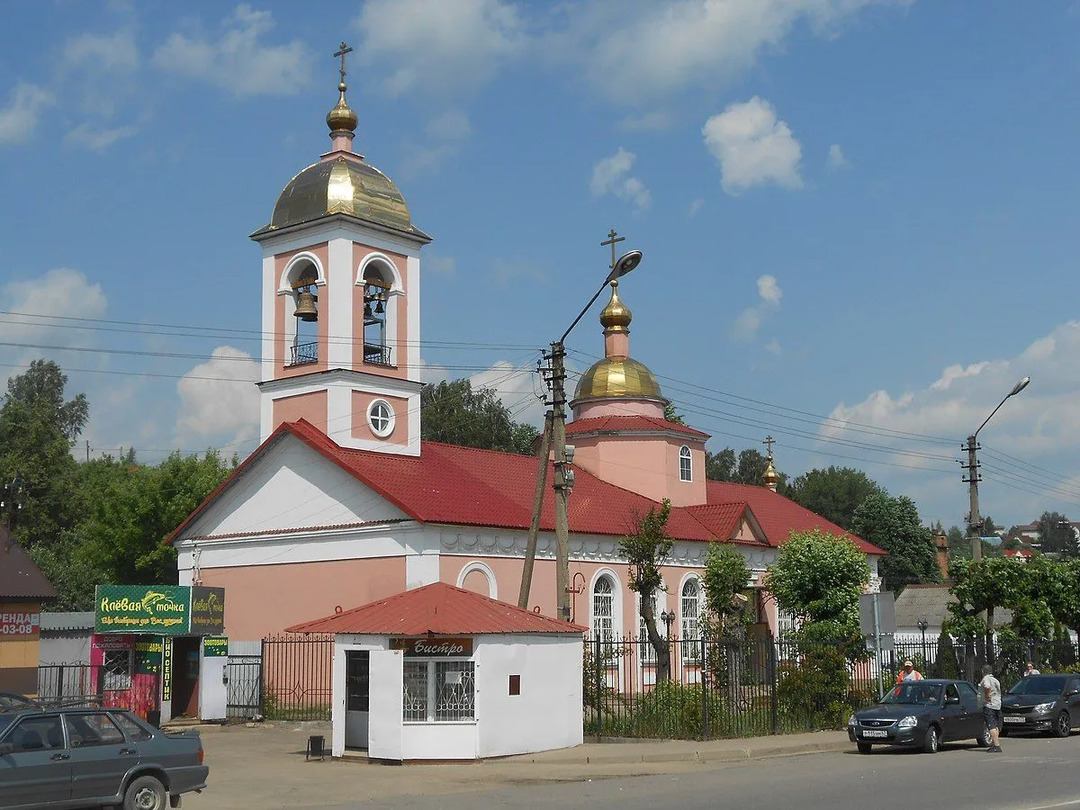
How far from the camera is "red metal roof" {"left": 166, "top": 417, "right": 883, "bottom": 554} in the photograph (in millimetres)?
34641

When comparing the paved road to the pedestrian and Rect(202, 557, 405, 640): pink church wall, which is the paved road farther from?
Rect(202, 557, 405, 640): pink church wall

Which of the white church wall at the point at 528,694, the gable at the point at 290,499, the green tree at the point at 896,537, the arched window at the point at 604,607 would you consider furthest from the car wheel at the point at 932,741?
the green tree at the point at 896,537

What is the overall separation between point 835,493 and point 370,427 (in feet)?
226

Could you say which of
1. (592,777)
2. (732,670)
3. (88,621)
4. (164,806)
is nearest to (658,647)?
(732,670)

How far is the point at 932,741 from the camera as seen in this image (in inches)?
890

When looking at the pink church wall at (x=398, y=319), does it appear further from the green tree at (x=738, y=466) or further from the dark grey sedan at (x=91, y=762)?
the green tree at (x=738, y=466)

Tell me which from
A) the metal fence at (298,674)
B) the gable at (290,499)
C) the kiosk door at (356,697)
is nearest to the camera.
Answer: the kiosk door at (356,697)

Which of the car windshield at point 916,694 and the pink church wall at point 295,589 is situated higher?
the pink church wall at point 295,589

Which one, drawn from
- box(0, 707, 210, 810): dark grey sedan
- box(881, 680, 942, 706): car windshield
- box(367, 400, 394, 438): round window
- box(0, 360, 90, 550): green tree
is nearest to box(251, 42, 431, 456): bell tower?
box(367, 400, 394, 438): round window

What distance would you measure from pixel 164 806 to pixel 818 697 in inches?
595

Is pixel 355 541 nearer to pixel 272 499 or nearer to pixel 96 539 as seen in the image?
pixel 272 499

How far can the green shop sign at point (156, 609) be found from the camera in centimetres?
2834

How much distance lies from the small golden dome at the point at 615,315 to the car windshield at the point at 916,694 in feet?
89.3

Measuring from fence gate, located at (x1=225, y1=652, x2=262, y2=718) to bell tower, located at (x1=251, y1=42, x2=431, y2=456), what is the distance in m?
7.14
